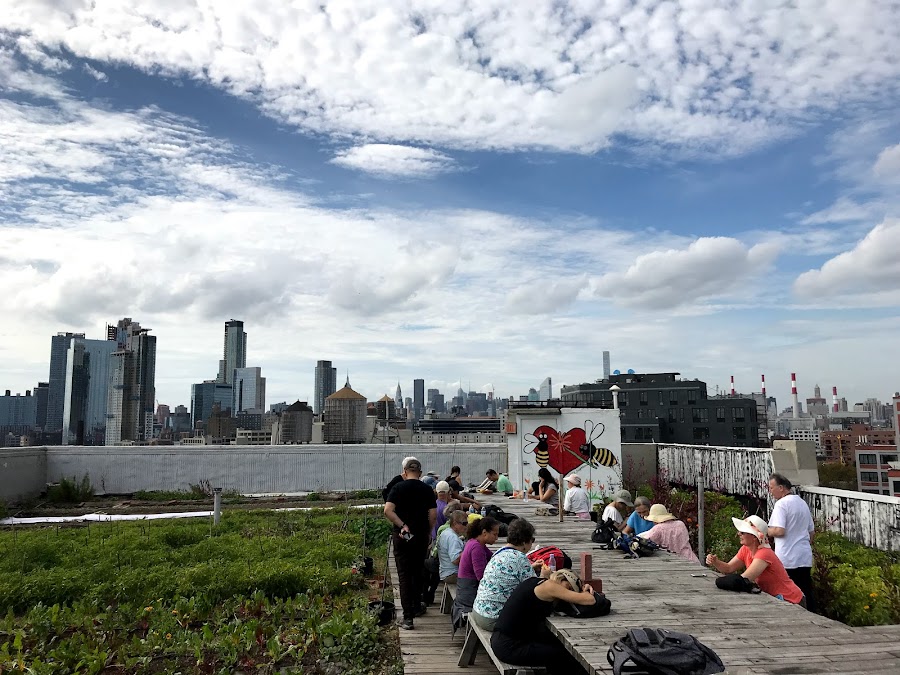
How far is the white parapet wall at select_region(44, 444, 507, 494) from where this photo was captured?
23406mm

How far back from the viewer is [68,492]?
2223 centimetres

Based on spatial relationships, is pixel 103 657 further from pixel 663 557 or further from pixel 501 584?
pixel 663 557

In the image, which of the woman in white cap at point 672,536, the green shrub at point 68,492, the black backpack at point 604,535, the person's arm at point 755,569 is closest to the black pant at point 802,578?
the woman in white cap at point 672,536

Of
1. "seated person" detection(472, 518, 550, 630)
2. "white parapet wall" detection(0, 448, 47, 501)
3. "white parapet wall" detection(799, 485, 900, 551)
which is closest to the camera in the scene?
"seated person" detection(472, 518, 550, 630)

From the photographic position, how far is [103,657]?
6.31 m

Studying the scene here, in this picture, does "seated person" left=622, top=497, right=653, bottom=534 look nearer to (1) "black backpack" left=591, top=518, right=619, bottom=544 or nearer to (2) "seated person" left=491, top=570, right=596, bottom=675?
(1) "black backpack" left=591, top=518, right=619, bottom=544

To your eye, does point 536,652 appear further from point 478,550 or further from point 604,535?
point 604,535


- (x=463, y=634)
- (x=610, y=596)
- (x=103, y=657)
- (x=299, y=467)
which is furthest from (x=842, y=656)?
(x=299, y=467)

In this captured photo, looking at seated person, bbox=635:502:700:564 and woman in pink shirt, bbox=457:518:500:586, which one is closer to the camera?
woman in pink shirt, bbox=457:518:500:586

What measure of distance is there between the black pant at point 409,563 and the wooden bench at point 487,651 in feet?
3.98

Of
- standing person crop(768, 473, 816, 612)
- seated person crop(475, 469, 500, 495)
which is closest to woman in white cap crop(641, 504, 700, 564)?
standing person crop(768, 473, 816, 612)

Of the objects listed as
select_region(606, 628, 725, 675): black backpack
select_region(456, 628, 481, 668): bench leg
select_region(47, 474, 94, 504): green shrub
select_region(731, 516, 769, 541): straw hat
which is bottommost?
select_region(47, 474, 94, 504): green shrub

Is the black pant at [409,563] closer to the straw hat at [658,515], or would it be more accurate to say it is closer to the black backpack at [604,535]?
the black backpack at [604,535]

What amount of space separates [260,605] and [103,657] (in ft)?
6.73
